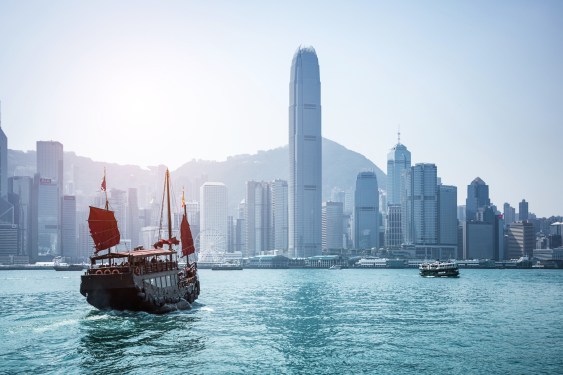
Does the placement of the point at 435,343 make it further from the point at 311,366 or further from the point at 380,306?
the point at 380,306

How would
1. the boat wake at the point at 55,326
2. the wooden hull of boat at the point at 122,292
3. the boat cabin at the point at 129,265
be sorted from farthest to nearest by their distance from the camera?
1. the boat cabin at the point at 129,265
2. the wooden hull of boat at the point at 122,292
3. the boat wake at the point at 55,326

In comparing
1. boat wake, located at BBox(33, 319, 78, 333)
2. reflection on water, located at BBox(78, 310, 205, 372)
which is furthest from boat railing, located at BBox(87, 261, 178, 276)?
boat wake, located at BBox(33, 319, 78, 333)

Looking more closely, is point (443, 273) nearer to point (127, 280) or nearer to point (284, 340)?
point (127, 280)

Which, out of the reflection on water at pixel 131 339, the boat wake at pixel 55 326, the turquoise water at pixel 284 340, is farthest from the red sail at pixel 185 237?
the boat wake at pixel 55 326

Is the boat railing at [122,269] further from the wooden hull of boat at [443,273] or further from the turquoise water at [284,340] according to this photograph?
the wooden hull of boat at [443,273]

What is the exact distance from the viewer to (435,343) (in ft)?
162

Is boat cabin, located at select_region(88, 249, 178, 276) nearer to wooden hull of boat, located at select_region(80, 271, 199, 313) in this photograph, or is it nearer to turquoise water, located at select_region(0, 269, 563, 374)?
wooden hull of boat, located at select_region(80, 271, 199, 313)

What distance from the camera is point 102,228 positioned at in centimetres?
6656

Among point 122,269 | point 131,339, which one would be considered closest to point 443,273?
point 122,269

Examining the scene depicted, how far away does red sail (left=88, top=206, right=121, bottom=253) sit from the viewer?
65.3 meters

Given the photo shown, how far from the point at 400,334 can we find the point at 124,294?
26600 mm

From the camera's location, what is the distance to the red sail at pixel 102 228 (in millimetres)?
65312

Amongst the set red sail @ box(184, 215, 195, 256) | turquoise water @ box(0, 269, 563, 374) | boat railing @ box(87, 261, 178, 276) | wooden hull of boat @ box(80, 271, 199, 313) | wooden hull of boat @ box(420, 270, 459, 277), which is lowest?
wooden hull of boat @ box(420, 270, 459, 277)

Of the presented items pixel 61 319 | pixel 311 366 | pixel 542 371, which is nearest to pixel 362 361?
pixel 311 366
